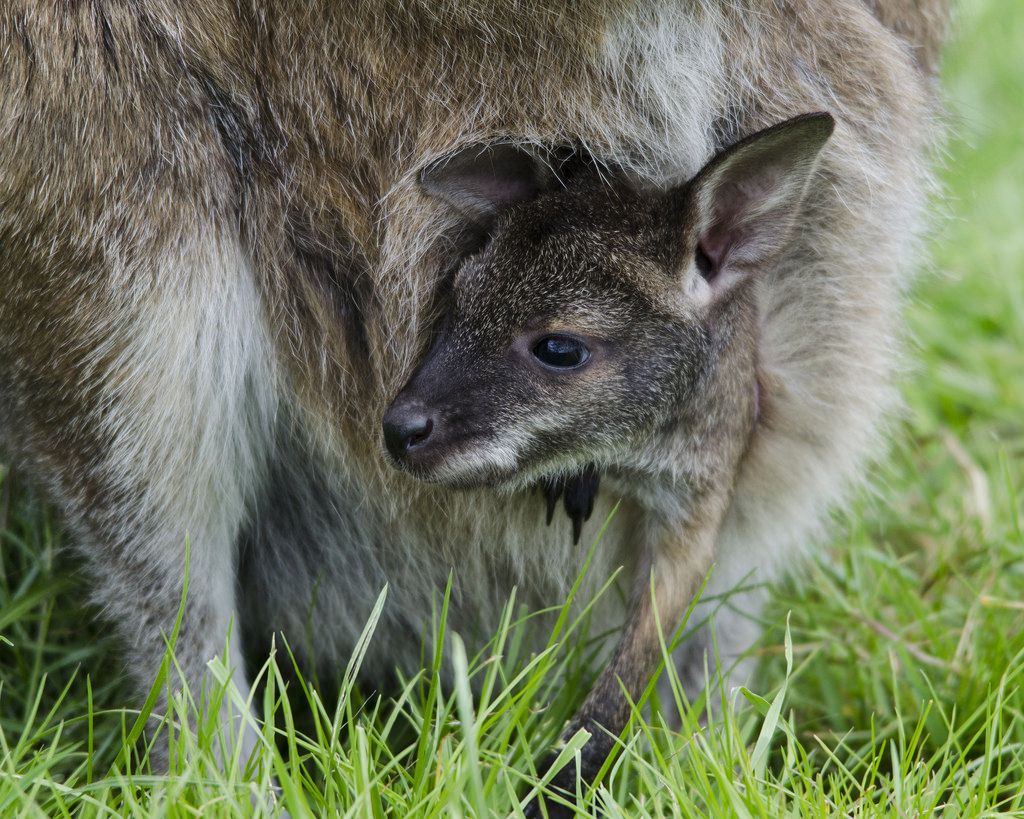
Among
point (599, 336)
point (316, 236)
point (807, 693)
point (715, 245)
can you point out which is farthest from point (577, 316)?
point (807, 693)

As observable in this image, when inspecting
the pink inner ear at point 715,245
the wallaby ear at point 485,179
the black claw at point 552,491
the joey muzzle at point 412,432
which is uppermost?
the wallaby ear at point 485,179

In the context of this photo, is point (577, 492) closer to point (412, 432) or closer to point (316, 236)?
point (412, 432)

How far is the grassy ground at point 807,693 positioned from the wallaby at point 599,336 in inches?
8.9

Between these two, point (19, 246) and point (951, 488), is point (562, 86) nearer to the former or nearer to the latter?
point (19, 246)

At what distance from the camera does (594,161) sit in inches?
88.4

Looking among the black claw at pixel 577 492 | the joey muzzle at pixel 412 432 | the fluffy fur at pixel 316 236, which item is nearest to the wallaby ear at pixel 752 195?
the fluffy fur at pixel 316 236

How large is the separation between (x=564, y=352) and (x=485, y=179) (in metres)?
0.31

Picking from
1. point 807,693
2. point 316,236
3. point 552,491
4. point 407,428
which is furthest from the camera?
point 807,693

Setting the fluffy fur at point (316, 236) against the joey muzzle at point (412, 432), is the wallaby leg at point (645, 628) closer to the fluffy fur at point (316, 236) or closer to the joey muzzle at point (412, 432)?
the fluffy fur at point (316, 236)

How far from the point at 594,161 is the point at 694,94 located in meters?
0.19

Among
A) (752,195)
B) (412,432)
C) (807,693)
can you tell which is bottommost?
(807,693)

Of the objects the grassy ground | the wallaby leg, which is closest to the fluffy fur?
the wallaby leg

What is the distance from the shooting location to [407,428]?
2109 millimetres

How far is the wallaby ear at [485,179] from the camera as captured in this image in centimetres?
219
